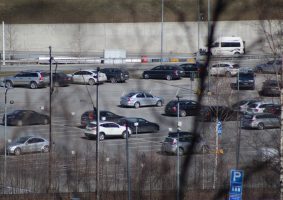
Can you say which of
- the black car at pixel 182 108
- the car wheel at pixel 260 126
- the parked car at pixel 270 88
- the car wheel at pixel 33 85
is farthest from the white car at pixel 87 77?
the car wheel at pixel 260 126

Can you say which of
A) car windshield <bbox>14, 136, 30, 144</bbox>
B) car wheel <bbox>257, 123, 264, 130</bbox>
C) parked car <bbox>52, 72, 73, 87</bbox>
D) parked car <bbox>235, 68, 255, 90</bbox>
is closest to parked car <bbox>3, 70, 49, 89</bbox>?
parked car <bbox>52, 72, 73, 87</bbox>

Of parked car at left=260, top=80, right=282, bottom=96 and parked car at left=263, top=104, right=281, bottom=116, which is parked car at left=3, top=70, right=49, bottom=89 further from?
parked car at left=263, top=104, right=281, bottom=116

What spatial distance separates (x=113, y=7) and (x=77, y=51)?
1.49 m

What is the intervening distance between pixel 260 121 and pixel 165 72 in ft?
11.4

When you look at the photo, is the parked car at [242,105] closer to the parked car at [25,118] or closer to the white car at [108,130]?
the white car at [108,130]

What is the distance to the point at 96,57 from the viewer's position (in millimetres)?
11242

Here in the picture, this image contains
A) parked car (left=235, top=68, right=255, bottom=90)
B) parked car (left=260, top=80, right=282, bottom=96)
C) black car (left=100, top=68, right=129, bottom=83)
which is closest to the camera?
parked car (left=260, top=80, right=282, bottom=96)

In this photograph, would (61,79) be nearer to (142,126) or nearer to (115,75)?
(115,75)

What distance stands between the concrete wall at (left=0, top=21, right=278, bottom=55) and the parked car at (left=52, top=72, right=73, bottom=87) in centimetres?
276

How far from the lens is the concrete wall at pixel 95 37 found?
11.6 meters

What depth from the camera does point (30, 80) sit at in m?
8.98

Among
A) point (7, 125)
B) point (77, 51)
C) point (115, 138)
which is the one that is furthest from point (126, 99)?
point (77, 51)

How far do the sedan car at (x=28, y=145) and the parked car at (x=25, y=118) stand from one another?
0.85 meters

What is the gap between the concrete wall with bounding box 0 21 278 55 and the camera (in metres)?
11.6
